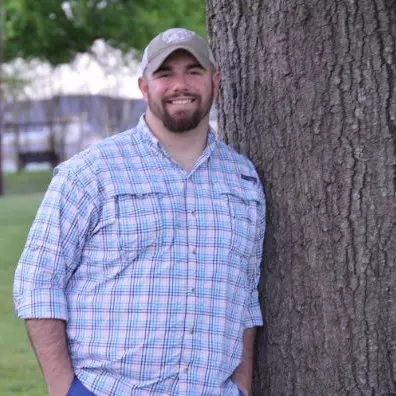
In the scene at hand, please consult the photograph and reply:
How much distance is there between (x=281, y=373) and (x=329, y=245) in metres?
0.50

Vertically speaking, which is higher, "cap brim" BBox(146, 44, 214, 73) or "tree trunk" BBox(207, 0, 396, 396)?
"cap brim" BBox(146, 44, 214, 73)

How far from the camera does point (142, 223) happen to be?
3.19 m

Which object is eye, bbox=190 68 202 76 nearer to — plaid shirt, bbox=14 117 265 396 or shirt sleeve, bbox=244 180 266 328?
plaid shirt, bbox=14 117 265 396

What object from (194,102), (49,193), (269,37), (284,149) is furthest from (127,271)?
(269,37)

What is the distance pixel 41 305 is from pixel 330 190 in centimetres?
104

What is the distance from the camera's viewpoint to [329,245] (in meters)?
3.56

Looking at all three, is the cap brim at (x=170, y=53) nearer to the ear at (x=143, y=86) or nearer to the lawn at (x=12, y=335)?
the ear at (x=143, y=86)

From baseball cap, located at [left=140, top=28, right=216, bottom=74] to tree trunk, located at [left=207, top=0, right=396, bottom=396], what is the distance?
1.26 feet

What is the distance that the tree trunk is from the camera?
11.6ft

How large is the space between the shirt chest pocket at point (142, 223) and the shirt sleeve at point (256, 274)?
1.22ft

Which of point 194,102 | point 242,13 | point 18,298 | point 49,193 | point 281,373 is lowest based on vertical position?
point 281,373

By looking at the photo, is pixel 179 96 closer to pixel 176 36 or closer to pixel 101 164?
pixel 176 36

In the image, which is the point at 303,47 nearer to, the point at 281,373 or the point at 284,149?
the point at 284,149

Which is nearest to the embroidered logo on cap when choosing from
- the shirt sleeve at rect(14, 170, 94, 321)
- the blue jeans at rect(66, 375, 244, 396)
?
the shirt sleeve at rect(14, 170, 94, 321)
